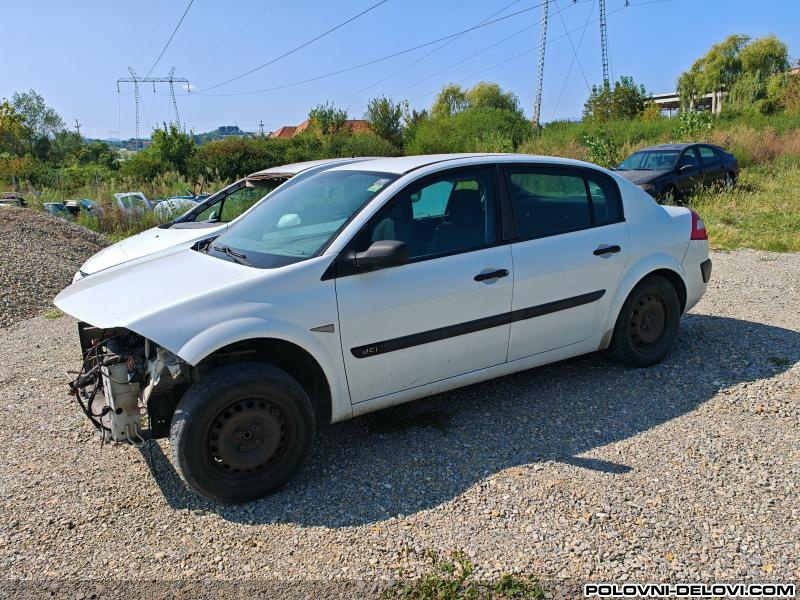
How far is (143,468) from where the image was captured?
3975 millimetres

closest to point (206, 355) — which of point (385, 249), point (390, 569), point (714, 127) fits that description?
point (385, 249)

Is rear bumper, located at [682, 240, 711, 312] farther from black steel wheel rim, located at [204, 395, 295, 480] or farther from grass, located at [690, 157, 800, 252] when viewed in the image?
grass, located at [690, 157, 800, 252]

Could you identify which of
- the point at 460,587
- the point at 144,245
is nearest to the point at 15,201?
the point at 144,245

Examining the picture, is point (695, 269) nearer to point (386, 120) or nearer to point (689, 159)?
point (689, 159)

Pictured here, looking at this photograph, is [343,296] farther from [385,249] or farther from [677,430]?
[677,430]

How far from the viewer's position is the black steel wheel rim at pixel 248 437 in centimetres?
343

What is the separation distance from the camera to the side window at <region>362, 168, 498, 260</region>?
396 centimetres

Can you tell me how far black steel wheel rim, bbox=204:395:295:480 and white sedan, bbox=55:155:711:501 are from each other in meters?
0.01

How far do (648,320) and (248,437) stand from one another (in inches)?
126

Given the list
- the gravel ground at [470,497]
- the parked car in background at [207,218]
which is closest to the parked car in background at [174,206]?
the parked car in background at [207,218]

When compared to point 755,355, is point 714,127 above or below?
above

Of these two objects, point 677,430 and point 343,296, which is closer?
point 343,296

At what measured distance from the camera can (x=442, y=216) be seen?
421cm

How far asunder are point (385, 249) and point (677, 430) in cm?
218
